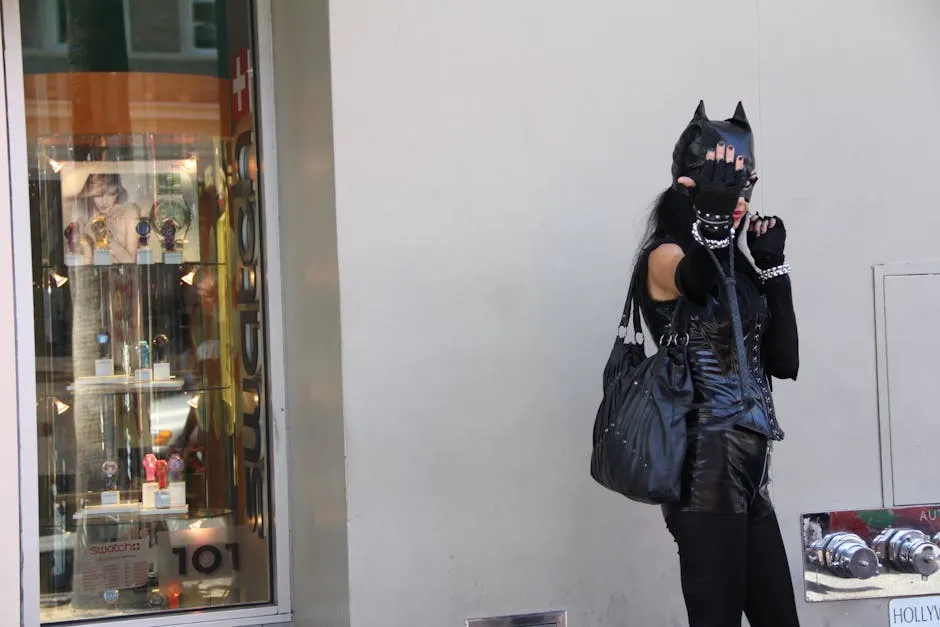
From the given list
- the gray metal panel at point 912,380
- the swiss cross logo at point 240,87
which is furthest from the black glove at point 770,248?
the swiss cross logo at point 240,87

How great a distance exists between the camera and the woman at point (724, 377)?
3.17 metres

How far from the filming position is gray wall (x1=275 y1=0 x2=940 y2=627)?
4.19 metres

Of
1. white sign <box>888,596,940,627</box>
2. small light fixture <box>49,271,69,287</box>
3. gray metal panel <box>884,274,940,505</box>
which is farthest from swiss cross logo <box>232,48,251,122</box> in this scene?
white sign <box>888,596,940,627</box>

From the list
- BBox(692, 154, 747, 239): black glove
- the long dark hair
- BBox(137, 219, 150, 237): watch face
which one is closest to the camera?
BBox(692, 154, 747, 239): black glove

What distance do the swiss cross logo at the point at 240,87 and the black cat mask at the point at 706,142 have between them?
2.37 meters

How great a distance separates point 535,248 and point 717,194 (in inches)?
54.2

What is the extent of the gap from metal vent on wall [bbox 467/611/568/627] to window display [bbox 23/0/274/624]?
1.16 meters

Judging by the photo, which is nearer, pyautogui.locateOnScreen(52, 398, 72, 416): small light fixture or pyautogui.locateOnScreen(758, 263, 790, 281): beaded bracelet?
pyautogui.locateOnScreen(758, 263, 790, 281): beaded bracelet

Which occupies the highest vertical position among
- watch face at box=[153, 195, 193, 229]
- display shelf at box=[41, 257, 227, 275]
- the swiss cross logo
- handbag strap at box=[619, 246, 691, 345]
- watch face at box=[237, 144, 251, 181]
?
the swiss cross logo

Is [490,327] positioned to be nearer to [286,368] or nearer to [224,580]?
[286,368]

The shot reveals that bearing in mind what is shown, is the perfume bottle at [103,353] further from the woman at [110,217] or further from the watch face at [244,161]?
the watch face at [244,161]

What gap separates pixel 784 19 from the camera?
4.59 meters

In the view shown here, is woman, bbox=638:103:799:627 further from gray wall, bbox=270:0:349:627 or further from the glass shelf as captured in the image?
the glass shelf

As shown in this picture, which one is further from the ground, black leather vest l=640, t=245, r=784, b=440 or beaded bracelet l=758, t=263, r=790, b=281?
beaded bracelet l=758, t=263, r=790, b=281
